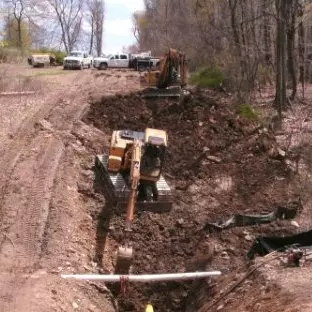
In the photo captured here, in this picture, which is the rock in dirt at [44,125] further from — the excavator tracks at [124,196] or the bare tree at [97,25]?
the bare tree at [97,25]

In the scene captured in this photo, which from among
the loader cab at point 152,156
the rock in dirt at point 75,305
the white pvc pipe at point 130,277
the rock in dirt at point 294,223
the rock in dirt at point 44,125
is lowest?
the rock in dirt at point 75,305

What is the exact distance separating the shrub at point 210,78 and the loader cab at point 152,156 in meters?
17.5

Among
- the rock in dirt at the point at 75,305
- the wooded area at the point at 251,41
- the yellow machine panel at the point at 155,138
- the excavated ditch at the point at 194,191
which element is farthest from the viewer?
the wooded area at the point at 251,41

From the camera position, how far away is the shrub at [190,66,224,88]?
2878 cm

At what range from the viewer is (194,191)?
1548cm

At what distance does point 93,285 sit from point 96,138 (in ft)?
27.6

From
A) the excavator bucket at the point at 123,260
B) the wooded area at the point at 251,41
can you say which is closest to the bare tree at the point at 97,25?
the wooded area at the point at 251,41

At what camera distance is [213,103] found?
2281 centimetres

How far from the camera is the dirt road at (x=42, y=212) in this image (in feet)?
30.1

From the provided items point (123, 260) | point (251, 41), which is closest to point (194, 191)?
point (123, 260)

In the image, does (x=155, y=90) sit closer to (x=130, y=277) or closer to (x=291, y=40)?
(x=291, y=40)

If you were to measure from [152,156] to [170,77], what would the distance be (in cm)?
1285

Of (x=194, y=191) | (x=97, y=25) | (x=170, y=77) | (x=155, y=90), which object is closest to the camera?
(x=194, y=191)

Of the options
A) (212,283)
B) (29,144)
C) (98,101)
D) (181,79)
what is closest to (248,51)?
(181,79)
